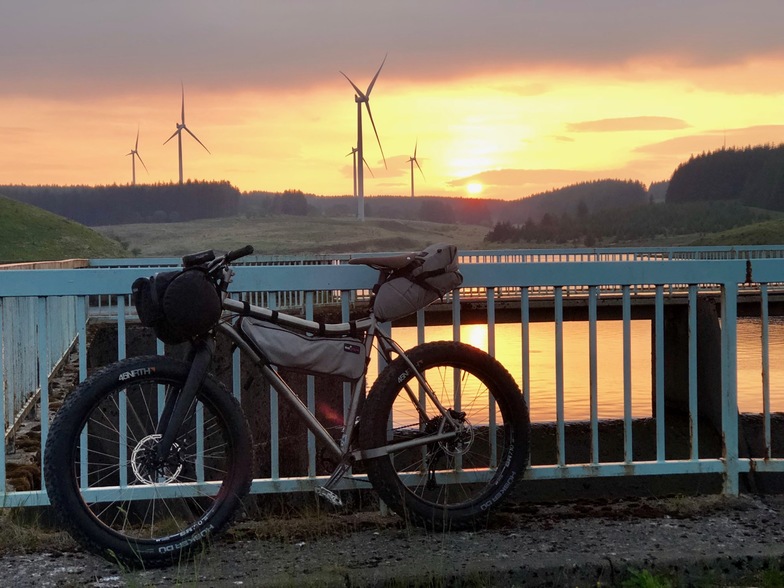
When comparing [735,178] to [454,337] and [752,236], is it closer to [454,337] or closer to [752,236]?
[752,236]

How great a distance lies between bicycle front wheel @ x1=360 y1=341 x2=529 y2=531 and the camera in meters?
4.16

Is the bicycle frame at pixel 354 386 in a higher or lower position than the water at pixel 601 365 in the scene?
higher

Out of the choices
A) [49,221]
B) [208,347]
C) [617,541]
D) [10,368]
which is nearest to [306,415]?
[208,347]

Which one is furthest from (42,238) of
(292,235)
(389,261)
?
(389,261)

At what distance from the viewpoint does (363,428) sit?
413 centimetres

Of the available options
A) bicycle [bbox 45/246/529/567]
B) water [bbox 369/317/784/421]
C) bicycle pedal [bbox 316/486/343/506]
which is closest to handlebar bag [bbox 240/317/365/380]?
bicycle [bbox 45/246/529/567]

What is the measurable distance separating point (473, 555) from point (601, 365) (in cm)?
3342

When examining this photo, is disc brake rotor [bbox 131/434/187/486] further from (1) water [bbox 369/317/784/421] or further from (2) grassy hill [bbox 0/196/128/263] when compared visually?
(2) grassy hill [bbox 0/196/128/263]

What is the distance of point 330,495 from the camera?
3998mm

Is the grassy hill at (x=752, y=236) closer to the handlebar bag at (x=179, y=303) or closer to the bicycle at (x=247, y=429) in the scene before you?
the bicycle at (x=247, y=429)

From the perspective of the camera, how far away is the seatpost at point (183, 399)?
3736 millimetres

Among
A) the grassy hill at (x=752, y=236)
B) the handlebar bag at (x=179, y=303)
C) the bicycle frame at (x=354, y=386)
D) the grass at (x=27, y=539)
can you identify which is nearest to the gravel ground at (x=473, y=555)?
the grass at (x=27, y=539)

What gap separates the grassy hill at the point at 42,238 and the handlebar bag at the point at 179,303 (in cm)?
5991

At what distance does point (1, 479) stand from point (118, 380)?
1.04 meters
